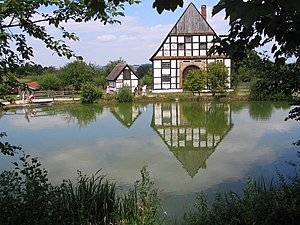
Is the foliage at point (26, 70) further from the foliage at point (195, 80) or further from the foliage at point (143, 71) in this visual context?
the foliage at point (143, 71)

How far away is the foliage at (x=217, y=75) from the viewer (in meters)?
21.2

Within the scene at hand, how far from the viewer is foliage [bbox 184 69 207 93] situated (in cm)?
2088

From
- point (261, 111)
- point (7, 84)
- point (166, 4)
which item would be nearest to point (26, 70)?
point (7, 84)

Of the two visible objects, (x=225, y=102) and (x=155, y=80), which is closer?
(x=225, y=102)

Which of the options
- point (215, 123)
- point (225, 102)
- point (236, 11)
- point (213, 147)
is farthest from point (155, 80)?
point (236, 11)

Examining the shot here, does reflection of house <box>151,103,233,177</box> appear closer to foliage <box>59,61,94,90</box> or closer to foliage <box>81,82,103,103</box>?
foliage <box>81,82,103,103</box>

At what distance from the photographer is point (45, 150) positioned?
8.34 m

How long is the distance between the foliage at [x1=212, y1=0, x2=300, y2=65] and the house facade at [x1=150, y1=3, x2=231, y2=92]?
21.2 metres

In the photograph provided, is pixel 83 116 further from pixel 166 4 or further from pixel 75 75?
pixel 166 4

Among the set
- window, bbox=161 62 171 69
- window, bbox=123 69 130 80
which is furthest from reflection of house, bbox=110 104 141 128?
window, bbox=123 69 130 80

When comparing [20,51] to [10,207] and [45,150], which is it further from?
[45,150]

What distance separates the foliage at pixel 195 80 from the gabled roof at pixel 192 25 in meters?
2.91

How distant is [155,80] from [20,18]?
2075cm

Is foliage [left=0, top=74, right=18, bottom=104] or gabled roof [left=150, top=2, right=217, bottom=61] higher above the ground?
gabled roof [left=150, top=2, right=217, bottom=61]
